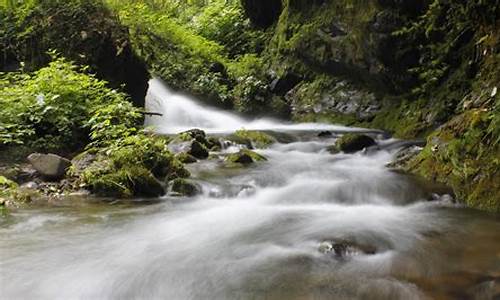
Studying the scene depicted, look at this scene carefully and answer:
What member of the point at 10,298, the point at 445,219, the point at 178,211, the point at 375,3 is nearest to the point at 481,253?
the point at 445,219

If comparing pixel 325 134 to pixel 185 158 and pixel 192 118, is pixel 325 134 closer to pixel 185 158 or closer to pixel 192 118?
pixel 185 158

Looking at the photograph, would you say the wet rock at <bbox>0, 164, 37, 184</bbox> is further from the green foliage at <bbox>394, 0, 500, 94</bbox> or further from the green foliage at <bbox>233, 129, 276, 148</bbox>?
the green foliage at <bbox>394, 0, 500, 94</bbox>

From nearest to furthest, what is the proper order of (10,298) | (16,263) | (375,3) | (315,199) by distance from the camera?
(10,298) < (16,263) < (315,199) < (375,3)

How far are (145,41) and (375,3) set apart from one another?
6998 mm

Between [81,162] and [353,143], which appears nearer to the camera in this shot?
[81,162]

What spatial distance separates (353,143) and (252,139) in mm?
2192

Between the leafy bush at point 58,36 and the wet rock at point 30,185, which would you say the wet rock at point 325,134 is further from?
the wet rock at point 30,185

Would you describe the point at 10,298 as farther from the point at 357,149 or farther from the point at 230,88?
the point at 230,88

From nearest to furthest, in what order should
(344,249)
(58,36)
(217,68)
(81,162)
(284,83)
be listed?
1. (344,249)
2. (81,162)
3. (58,36)
4. (284,83)
5. (217,68)

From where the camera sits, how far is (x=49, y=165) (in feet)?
20.7

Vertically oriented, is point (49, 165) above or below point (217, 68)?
below

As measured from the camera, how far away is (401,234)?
14.7 feet

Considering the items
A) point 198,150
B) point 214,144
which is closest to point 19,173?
point 198,150

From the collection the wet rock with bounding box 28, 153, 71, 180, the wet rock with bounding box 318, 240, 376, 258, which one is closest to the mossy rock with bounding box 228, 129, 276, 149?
the wet rock with bounding box 28, 153, 71, 180
